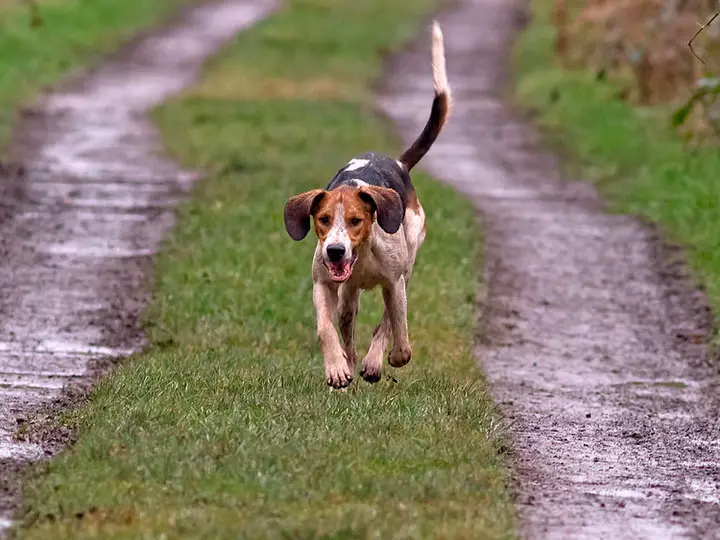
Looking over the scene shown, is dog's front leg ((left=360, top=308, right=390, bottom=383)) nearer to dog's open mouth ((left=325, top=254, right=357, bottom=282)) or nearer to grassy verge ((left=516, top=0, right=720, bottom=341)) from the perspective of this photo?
dog's open mouth ((left=325, top=254, right=357, bottom=282))

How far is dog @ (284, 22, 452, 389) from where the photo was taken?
817cm

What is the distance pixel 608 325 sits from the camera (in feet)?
39.6

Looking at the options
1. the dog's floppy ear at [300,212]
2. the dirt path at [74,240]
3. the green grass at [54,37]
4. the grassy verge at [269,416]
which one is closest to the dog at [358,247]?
the dog's floppy ear at [300,212]

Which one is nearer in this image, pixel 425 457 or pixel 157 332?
pixel 425 457

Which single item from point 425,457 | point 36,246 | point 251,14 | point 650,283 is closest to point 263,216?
point 36,246

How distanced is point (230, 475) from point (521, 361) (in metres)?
4.60

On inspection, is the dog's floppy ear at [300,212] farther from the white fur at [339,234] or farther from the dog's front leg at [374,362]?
the dog's front leg at [374,362]

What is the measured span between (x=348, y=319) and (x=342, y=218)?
44.6 inches

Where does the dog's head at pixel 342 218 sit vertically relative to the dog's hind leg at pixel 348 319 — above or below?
above

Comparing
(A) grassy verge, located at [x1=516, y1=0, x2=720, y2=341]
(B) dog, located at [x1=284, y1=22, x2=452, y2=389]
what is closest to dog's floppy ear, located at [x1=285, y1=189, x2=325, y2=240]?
(B) dog, located at [x1=284, y1=22, x2=452, y2=389]

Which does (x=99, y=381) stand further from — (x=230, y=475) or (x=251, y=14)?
(x=251, y=14)

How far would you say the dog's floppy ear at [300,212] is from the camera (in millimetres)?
8227

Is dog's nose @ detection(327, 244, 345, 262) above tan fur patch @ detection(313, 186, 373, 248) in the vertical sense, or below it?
below

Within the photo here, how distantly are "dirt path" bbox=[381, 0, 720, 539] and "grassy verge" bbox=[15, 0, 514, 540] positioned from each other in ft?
0.97
